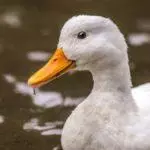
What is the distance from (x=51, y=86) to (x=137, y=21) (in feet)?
3.28

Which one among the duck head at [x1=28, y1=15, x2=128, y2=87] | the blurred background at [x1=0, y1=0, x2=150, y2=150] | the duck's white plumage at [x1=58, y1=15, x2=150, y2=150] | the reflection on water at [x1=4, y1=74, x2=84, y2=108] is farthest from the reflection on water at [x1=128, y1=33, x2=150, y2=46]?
the duck head at [x1=28, y1=15, x2=128, y2=87]

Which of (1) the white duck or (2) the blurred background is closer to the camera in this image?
(1) the white duck

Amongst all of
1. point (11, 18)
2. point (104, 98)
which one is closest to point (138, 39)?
point (11, 18)

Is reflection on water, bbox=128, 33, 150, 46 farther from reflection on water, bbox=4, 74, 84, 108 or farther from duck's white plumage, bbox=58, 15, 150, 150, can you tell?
duck's white plumage, bbox=58, 15, 150, 150

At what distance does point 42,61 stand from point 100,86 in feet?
4.29

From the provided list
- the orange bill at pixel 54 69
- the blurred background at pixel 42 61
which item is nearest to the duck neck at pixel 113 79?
the orange bill at pixel 54 69

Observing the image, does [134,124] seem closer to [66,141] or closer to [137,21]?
[66,141]

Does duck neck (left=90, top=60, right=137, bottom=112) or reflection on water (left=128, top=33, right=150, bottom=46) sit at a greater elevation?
duck neck (left=90, top=60, right=137, bottom=112)

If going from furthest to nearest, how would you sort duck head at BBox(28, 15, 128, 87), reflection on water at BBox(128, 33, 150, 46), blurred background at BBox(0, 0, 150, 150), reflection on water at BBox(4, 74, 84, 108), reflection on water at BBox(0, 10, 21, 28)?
reflection on water at BBox(0, 10, 21, 28) → reflection on water at BBox(128, 33, 150, 46) → reflection on water at BBox(4, 74, 84, 108) → blurred background at BBox(0, 0, 150, 150) → duck head at BBox(28, 15, 128, 87)

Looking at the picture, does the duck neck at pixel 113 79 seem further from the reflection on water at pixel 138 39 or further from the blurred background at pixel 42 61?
the reflection on water at pixel 138 39

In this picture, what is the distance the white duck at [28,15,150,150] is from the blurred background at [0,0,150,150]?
50 centimetres

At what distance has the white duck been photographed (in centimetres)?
331

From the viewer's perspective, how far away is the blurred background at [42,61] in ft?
13.3

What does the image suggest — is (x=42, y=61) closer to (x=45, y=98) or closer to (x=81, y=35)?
(x=45, y=98)
